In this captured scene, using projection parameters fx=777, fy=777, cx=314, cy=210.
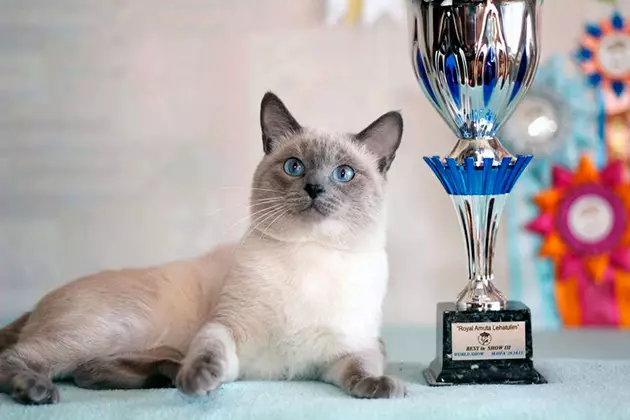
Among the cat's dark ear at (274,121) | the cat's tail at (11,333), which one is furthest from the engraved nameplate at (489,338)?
the cat's tail at (11,333)

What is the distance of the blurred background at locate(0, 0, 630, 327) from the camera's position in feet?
7.21

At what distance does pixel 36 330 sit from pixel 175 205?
33.9 inches

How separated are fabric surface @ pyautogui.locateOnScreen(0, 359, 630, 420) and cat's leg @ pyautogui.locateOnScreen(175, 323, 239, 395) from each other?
0.13ft

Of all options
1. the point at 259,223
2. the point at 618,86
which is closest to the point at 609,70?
the point at 618,86

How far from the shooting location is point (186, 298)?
5.07 feet

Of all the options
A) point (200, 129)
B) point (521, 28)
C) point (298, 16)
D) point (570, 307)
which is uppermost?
point (298, 16)

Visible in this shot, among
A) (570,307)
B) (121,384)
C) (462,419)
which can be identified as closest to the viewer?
(462,419)

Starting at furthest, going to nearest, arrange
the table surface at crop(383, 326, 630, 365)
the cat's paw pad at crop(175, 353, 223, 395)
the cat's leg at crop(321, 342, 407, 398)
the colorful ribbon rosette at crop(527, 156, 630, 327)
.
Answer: the colorful ribbon rosette at crop(527, 156, 630, 327) < the table surface at crop(383, 326, 630, 365) < the cat's leg at crop(321, 342, 407, 398) < the cat's paw pad at crop(175, 353, 223, 395)

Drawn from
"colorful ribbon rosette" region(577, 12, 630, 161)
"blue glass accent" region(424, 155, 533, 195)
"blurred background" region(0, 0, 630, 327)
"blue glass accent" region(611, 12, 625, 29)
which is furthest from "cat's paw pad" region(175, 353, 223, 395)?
"blue glass accent" region(611, 12, 625, 29)

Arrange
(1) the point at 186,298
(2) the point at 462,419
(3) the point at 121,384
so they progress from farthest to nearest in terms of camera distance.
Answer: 1. (1) the point at 186,298
2. (3) the point at 121,384
3. (2) the point at 462,419

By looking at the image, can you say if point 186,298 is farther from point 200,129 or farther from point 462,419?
point 200,129

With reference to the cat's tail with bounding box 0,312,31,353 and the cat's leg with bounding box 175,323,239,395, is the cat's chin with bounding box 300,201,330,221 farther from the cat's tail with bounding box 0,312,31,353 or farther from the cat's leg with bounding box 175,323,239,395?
the cat's tail with bounding box 0,312,31,353

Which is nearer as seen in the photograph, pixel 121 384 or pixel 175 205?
pixel 121 384

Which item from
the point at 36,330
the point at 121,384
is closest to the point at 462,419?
the point at 121,384
